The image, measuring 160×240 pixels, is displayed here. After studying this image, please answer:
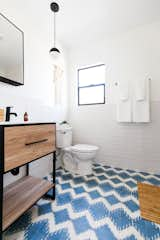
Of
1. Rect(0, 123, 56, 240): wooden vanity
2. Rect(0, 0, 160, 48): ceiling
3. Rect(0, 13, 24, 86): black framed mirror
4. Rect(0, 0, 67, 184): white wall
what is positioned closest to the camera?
Rect(0, 123, 56, 240): wooden vanity

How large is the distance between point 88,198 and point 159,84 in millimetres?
1946

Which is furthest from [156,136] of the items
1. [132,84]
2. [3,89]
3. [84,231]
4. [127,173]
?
[3,89]

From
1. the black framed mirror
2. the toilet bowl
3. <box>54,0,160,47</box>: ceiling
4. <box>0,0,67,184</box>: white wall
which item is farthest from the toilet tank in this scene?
<box>54,0,160,47</box>: ceiling

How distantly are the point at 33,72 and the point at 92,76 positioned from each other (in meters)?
1.23

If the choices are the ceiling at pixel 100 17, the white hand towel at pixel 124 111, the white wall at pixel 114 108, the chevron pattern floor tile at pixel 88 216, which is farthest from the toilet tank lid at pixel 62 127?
the ceiling at pixel 100 17

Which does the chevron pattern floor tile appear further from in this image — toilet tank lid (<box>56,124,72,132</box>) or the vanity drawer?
toilet tank lid (<box>56,124,72,132</box>)

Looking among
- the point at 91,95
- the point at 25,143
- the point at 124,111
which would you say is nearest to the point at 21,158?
the point at 25,143

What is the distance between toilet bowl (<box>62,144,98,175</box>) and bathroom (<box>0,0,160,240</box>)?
16 millimetres

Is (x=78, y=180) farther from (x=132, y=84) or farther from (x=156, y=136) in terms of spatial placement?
(x=132, y=84)

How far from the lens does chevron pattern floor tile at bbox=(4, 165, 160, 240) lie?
40.6 inches

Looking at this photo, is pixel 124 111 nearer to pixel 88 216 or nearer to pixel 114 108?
pixel 114 108

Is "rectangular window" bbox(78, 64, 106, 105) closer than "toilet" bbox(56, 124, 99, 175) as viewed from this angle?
No

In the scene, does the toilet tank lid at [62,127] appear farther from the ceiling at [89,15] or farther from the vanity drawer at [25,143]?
the ceiling at [89,15]

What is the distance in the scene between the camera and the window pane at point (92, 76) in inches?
101
